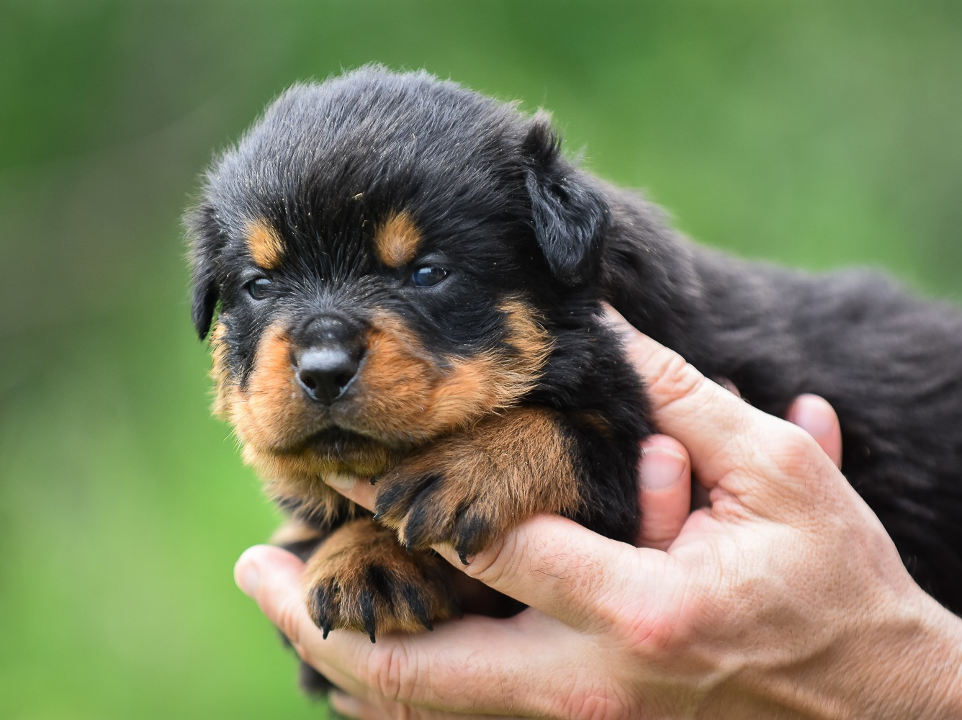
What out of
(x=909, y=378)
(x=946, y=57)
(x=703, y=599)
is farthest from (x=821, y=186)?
(x=703, y=599)

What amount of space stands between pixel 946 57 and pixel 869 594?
5.70 metres

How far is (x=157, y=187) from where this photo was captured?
Result: 24.5 feet

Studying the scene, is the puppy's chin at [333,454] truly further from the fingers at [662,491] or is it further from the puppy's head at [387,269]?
the fingers at [662,491]

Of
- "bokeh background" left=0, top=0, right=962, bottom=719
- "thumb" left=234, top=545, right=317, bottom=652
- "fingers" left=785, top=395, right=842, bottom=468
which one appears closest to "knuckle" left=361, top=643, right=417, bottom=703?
"thumb" left=234, top=545, right=317, bottom=652

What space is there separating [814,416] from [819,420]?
0.02 m

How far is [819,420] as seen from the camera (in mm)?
2945

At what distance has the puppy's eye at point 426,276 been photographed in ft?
8.11

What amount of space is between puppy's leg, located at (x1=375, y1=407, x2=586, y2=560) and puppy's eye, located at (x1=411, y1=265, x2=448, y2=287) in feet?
1.31

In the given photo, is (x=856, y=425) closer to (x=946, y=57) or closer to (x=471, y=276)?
(x=471, y=276)

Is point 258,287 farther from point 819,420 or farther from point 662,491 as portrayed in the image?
point 819,420

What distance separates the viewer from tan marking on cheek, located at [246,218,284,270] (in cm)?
252

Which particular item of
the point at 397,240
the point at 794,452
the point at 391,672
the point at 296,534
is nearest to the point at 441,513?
the point at 391,672

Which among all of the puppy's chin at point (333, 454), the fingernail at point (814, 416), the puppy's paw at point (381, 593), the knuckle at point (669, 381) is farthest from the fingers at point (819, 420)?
the puppy's chin at point (333, 454)

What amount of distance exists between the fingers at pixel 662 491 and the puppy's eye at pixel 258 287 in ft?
3.75
